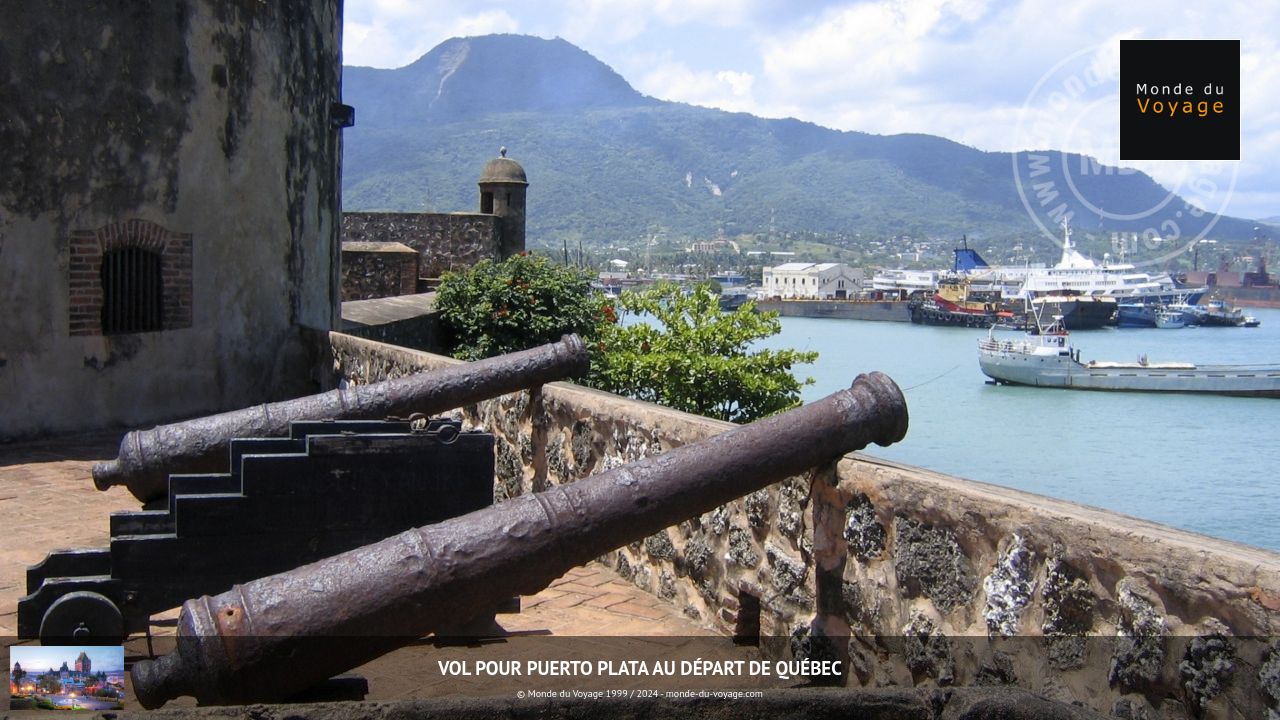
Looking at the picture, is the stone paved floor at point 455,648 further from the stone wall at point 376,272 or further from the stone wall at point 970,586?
the stone wall at point 376,272

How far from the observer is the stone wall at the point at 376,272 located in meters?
21.8

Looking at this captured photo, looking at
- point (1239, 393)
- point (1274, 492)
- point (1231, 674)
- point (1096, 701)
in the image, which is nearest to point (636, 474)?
point (1096, 701)

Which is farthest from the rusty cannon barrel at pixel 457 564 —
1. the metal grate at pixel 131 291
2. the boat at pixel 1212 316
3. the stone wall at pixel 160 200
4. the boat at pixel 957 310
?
the boat at pixel 1212 316

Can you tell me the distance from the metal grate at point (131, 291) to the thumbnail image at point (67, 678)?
6.33m

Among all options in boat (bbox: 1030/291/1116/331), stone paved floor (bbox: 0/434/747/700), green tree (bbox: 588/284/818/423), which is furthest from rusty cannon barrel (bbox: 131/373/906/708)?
boat (bbox: 1030/291/1116/331)

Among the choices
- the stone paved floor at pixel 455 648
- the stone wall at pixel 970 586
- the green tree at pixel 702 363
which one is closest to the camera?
the stone wall at pixel 970 586

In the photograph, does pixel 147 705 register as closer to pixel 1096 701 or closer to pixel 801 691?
pixel 801 691

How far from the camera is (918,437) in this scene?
1516 inches

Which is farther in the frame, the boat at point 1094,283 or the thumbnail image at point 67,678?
the boat at point 1094,283

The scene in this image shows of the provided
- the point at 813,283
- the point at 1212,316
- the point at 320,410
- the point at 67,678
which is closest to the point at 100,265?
the point at 320,410

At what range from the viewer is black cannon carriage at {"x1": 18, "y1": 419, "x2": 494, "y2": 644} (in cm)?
383

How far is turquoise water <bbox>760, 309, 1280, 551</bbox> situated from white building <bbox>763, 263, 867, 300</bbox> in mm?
30035

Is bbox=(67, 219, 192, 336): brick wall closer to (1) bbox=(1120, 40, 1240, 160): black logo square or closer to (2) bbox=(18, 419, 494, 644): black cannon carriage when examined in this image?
(2) bbox=(18, 419, 494, 644): black cannon carriage

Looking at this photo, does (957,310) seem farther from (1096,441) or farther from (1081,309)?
(1096,441)
